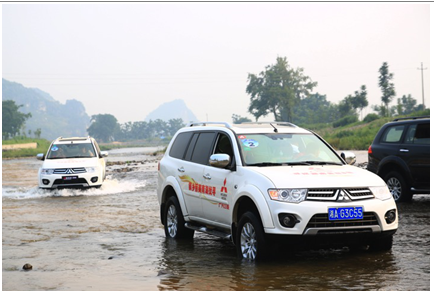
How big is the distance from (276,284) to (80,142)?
1461 cm

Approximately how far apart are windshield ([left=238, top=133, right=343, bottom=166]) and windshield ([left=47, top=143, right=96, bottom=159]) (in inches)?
478

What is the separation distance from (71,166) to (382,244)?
12.4 meters

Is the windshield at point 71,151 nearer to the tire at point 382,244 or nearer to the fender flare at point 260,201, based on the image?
the fender flare at point 260,201

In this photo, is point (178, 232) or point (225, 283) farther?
point (178, 232)

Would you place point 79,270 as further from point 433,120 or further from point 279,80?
point 279,80

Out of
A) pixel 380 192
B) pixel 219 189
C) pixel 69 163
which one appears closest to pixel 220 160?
pixel 219 189

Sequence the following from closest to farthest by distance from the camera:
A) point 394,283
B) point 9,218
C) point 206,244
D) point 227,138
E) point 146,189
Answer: point 394,283 < point 227,138 < point 206,244 < point 9,218 < point 146,189

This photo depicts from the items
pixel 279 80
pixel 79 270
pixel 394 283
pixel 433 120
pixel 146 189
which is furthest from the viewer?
pixel 279 80

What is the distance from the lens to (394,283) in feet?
22.7

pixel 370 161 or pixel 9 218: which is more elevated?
pixel 370 161

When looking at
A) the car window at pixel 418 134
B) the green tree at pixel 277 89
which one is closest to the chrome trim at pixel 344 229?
the car window at pixel 418 134

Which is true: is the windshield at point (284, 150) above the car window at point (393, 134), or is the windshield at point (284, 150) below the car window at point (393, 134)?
below

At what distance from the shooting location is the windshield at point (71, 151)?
66.5 feet

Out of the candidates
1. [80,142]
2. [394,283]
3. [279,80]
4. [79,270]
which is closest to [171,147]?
[79,270]
